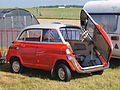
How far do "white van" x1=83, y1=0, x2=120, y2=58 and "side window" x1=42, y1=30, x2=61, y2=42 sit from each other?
2.69 metres

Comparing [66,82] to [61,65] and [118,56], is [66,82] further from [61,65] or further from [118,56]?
[118,56]

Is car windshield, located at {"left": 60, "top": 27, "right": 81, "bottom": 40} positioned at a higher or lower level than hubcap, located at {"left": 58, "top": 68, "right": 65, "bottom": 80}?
higher

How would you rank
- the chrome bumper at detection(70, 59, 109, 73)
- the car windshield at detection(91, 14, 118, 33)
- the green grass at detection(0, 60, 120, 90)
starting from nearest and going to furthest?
1. the green grass at detection(0, 60, 120, 90)
2. the chrome bumper at detection(70, 59, 109, 73)
3. the car windshield at detection(91, 14, 118, 33)

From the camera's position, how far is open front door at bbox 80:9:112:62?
753cm

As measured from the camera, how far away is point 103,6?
991cm

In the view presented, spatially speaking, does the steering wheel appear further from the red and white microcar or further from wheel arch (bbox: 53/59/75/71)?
wheel arch (bbox: 53/59/75/71)

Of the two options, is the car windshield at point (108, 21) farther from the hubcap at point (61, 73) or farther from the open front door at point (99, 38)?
the hubcap at point (61, 73)

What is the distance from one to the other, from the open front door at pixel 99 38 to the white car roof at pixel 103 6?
165cm

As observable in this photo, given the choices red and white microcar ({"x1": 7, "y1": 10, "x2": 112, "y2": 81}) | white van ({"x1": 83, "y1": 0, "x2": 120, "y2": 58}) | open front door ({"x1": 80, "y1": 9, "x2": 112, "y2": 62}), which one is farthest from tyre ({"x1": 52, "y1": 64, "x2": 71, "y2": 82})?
white van ({"x1": 83, "y1": 0, "x2": 120, "y2": 58})

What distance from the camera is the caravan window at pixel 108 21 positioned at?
9.45 meters

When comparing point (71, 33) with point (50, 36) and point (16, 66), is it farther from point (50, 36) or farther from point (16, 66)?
point (16, 66)

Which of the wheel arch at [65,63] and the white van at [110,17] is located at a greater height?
the white van at [110,17]

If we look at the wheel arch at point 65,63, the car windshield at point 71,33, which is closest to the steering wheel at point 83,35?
the car windshield at point 71,33

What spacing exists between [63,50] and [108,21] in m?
3.27
